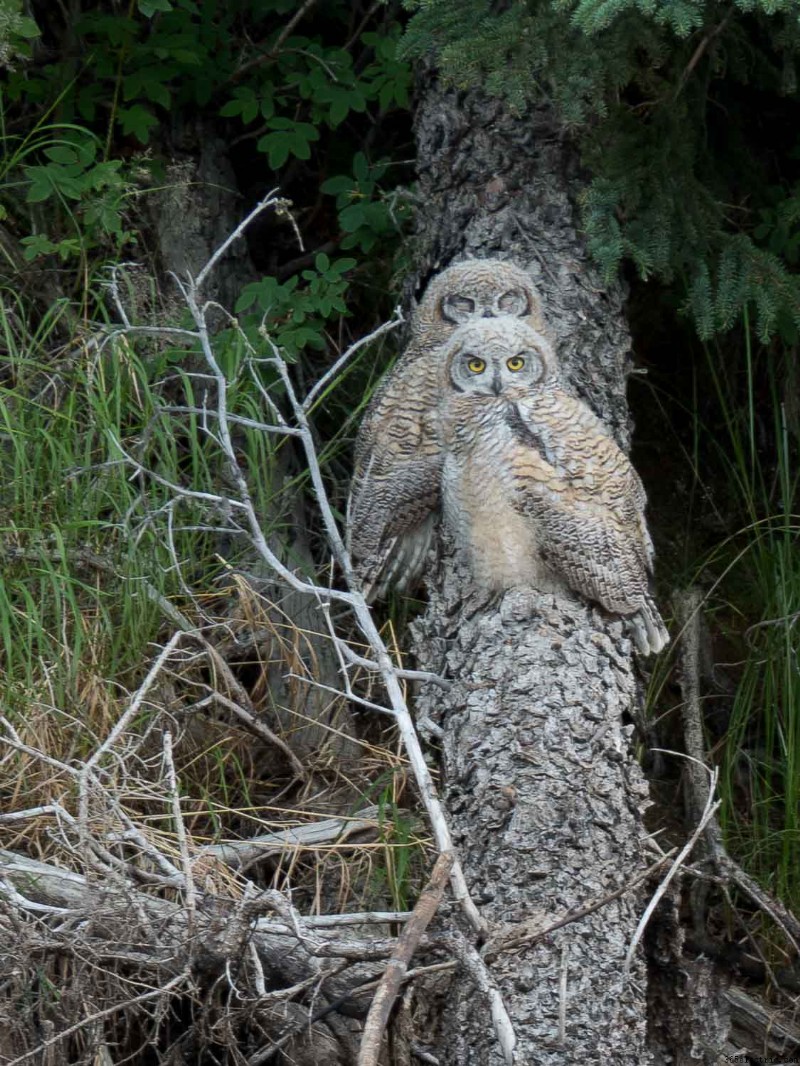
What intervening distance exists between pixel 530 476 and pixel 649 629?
0.43m

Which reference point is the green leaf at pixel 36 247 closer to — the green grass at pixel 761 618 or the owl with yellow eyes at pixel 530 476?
Result: the owl with yellow eyes at pixel 530 476

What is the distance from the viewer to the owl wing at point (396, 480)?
3135 millimetres

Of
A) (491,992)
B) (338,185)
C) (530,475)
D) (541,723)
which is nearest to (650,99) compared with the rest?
(338,185)

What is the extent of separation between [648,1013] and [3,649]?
162 centimetres

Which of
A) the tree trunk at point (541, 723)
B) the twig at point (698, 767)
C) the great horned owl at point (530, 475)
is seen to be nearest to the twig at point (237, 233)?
the tree trunk at point (541, 723)

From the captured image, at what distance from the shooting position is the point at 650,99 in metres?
3.43

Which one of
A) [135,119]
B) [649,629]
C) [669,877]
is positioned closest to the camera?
[669,877]

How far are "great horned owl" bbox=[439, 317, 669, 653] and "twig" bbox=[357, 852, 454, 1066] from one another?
848 mm

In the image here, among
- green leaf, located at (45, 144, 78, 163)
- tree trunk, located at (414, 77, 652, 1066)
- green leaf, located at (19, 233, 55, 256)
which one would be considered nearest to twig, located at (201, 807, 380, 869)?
tree trunk, located at (414, 77, 652, 1066)

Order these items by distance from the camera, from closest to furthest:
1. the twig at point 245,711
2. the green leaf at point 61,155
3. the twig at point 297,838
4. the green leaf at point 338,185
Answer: the twig at point 297,838, the twig at point 245,711, the green leaf at point 61,155, the green leaf at point 338,185

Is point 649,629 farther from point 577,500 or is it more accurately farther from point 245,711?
point 245,711

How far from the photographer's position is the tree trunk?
9.25 ft

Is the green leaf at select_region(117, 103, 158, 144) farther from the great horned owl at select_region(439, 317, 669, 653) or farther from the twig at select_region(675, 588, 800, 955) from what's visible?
the twig at select_region(675, 588, 800, 955)

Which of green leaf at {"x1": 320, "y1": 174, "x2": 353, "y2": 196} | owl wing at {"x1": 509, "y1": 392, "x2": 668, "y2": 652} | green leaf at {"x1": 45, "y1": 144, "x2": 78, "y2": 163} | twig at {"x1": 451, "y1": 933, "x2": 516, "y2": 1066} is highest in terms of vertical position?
green leaf at {"x1": 45, "y1": 144, "x2": 78, "y2": 163}
